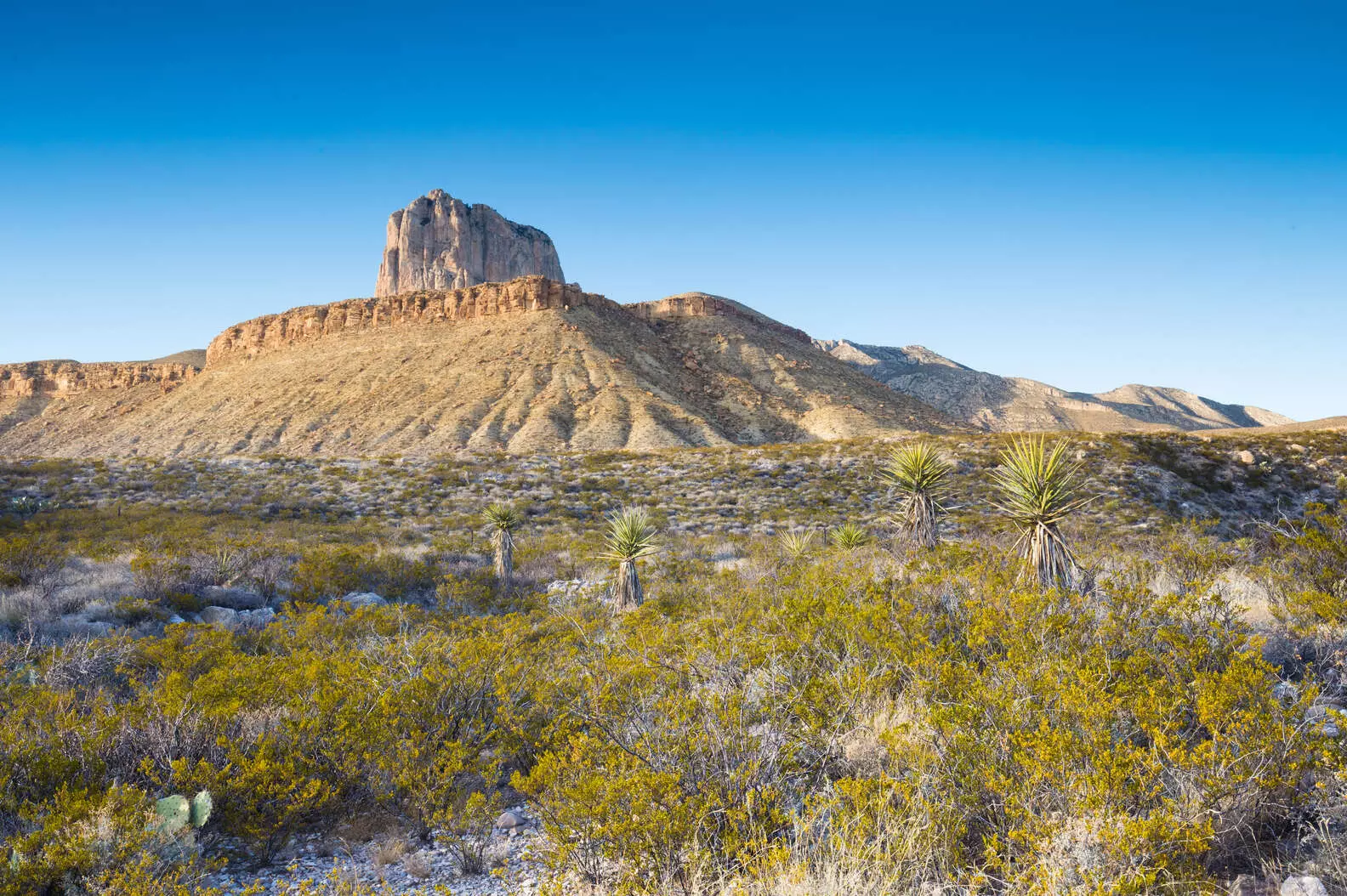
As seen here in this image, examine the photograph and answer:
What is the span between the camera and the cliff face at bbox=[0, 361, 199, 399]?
269 ft

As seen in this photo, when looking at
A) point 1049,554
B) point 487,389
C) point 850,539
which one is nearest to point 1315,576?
point 1049,554

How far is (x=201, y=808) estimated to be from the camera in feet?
14.2

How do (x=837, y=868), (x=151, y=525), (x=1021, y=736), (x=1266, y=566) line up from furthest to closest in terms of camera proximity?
(x=151, y=525)
(x=1266, y=566)
(x=1021, y=736)
(x=837, y=868)

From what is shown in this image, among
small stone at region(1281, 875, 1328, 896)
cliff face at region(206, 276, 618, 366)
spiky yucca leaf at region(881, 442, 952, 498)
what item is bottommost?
small stone at region(1281, 875, 1328, 896)

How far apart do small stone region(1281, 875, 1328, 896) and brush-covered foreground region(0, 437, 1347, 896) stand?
0.13 metres

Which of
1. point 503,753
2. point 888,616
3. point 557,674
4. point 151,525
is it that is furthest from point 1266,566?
point 151,525

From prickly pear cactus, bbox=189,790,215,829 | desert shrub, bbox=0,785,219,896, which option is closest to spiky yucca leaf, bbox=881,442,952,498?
prickly pear cactus, bbox=189,790,215,829

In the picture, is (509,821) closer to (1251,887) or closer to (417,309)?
(1251,887)

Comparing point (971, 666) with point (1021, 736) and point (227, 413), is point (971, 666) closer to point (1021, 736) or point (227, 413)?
point (1021, 736)

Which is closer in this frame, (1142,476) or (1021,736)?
(1021,736)

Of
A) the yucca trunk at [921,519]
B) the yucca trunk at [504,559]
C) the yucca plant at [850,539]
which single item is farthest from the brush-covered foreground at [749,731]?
the yucca trunk at [504,559]

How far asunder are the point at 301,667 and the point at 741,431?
46334 millimetres

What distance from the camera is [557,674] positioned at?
20.5 feet

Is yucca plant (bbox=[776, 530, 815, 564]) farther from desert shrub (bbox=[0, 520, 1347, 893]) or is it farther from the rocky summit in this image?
the rocky summit
